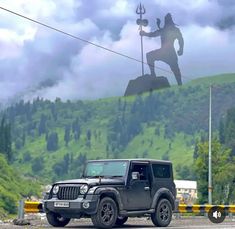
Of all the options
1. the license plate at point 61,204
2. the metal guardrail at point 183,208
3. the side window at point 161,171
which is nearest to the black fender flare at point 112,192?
the license plate at point 61,204

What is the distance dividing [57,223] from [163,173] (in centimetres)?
408

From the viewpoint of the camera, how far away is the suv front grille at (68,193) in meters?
16.5

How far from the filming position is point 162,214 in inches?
747

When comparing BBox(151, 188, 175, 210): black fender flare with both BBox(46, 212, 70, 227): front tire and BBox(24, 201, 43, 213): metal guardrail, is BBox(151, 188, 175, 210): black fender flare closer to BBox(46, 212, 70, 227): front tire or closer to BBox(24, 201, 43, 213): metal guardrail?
BBox(46, 212, 70, 227): front tire

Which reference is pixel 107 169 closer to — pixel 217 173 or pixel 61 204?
pixel 61 204

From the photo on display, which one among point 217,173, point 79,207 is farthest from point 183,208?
point 217,173

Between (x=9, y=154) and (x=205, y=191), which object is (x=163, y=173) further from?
(x=9, y=154)

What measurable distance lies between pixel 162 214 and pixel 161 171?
1458mm

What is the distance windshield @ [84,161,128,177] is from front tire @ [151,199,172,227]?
79.0 inches

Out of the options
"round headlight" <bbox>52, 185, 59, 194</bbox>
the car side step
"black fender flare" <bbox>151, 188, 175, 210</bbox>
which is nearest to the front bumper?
"round headlight" <bbox>52, 185, 59, 194</bbox>

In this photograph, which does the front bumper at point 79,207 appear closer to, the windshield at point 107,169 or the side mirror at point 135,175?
the windshield at point 107,169

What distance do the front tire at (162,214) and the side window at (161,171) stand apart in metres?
0.85

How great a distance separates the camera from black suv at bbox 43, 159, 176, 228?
16.4m

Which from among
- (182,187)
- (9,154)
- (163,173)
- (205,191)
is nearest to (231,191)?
(205,191)
